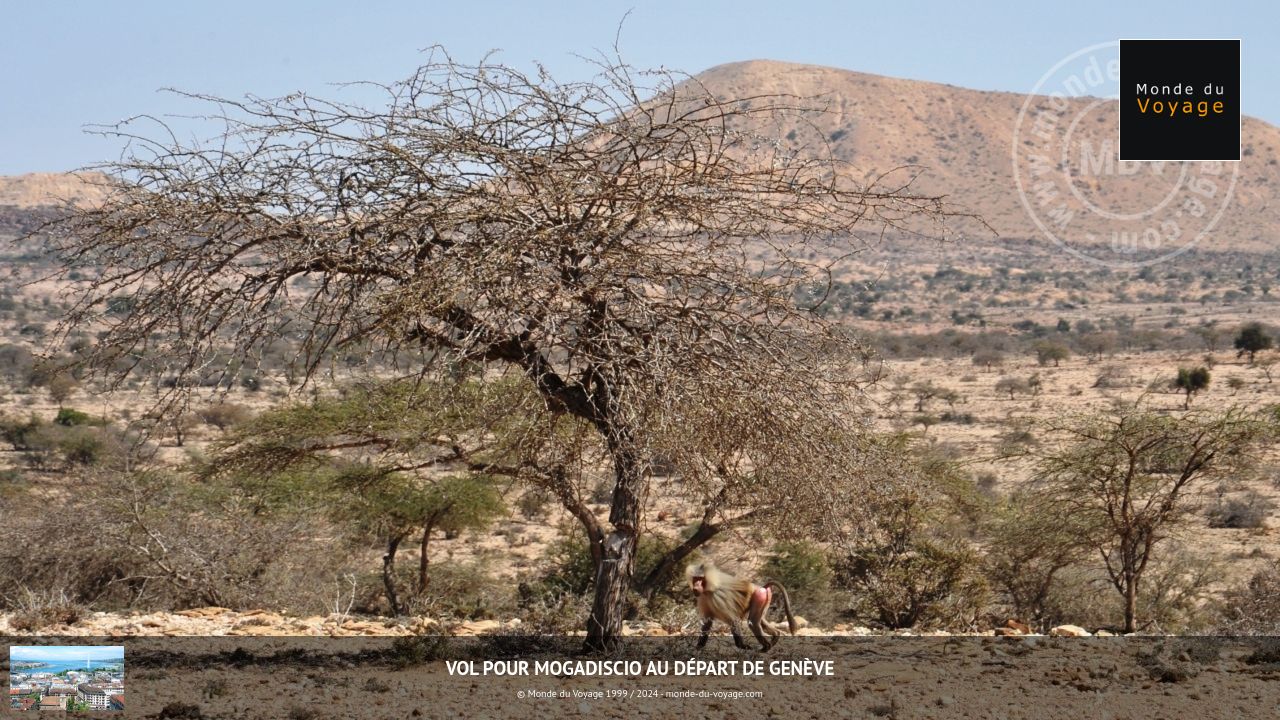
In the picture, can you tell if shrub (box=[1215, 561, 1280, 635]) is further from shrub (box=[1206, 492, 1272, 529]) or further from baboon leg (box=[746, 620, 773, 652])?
shrub (box=[1206, 492, 1272, 529])

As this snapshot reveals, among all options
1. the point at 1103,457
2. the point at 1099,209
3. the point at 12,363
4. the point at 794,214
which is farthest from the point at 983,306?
the point at 794,214

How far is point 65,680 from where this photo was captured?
22.1 feet

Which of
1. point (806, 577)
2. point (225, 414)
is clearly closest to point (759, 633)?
point (806, 577)

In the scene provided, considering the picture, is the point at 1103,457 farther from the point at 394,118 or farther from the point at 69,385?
the point at 69,385

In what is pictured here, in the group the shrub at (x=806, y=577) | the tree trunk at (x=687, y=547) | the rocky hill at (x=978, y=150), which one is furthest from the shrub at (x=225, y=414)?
the rocky hill at (x=978, y=150)

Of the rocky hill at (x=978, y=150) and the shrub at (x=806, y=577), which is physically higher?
the rocky hill at (x=978, y=150)

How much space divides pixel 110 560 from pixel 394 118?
8643 mm

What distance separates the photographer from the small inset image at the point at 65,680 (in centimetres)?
657

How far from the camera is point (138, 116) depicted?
7.74m

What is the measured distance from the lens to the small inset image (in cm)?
657

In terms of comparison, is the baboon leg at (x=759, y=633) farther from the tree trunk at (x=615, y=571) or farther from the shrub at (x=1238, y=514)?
the shrub at (x=1238, y=514)

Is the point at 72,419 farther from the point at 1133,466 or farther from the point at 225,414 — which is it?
the point at 1133,466

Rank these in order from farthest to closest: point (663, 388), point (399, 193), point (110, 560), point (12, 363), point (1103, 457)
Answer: point (12, 363) → point (110, 560) → point (1103, 457) → point (399, 193) → point (663, 388)

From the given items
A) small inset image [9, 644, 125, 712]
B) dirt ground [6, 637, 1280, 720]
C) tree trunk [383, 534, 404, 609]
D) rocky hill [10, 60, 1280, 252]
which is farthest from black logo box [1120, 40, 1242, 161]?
rocky hill [10, 60, 1280, 252]
